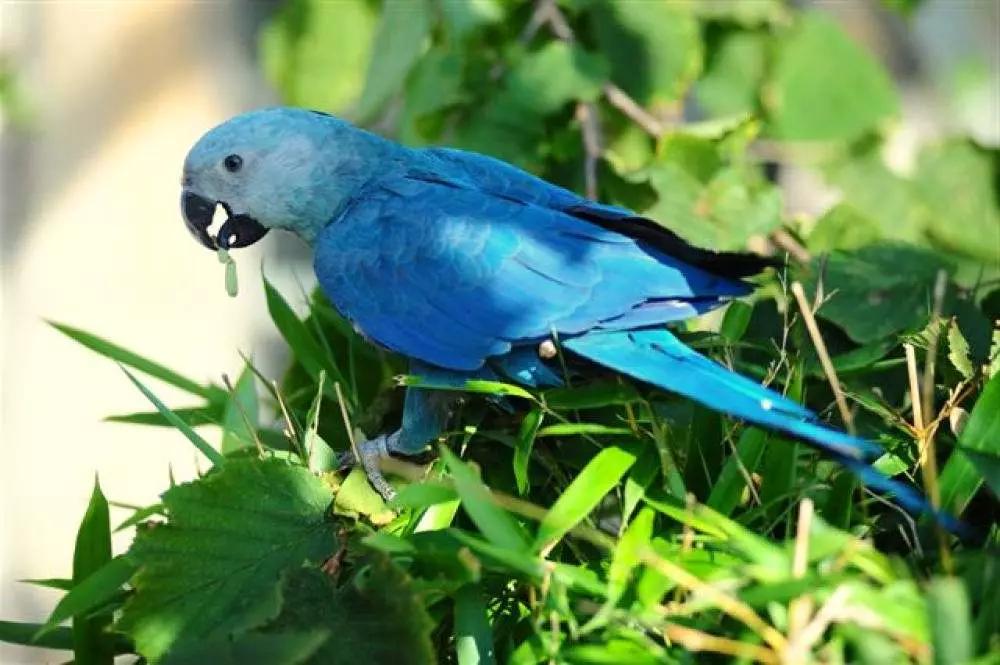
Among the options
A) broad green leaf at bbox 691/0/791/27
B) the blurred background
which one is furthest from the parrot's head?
the blurred background

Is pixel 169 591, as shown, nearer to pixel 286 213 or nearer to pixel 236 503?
pixel 236 503

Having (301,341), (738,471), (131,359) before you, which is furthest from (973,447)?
(131,359)

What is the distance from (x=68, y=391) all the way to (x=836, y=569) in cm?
147

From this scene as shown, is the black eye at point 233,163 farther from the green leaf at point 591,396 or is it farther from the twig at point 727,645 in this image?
the twig at point 727,645

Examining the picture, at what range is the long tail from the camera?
599mm

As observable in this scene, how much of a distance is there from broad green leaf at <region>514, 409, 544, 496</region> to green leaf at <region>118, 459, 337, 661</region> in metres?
0.12

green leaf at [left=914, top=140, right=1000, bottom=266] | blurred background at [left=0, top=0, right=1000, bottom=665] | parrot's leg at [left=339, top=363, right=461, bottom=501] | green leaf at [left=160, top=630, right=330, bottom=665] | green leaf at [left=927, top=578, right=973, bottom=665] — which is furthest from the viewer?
blurred background at [left=0, top=0, right=1000, bottom=665]

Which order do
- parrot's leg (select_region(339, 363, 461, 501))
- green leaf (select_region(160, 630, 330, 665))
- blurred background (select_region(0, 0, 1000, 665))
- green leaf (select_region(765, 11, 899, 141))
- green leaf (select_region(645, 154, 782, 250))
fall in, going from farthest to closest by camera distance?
blurred background (select_region(0, 0, 1000, 665)), green leaf (select_region(765, 11, 899, 141)), green leaf (select_region(645, 154, 782, 250)), parrot's leg (select_region(339, 363, 461, 501)), green leaf (select_region(160, 630, 330, 665))

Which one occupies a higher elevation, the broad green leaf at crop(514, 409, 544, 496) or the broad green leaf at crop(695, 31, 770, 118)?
the broad green leaf at crop(695, 31, 770, 118)

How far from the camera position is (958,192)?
1146 millimetres

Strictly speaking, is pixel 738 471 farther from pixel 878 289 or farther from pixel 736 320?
pixel 878 289

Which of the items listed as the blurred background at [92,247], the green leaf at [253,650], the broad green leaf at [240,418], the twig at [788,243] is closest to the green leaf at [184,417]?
the broad green leaf at [240,418]

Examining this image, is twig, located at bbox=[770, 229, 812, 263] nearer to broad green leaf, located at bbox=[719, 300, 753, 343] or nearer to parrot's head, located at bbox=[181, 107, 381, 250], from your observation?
broad green leaf, located at bbox=[719, 300, 753, 343]

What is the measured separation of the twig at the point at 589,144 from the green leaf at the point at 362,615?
54cm
